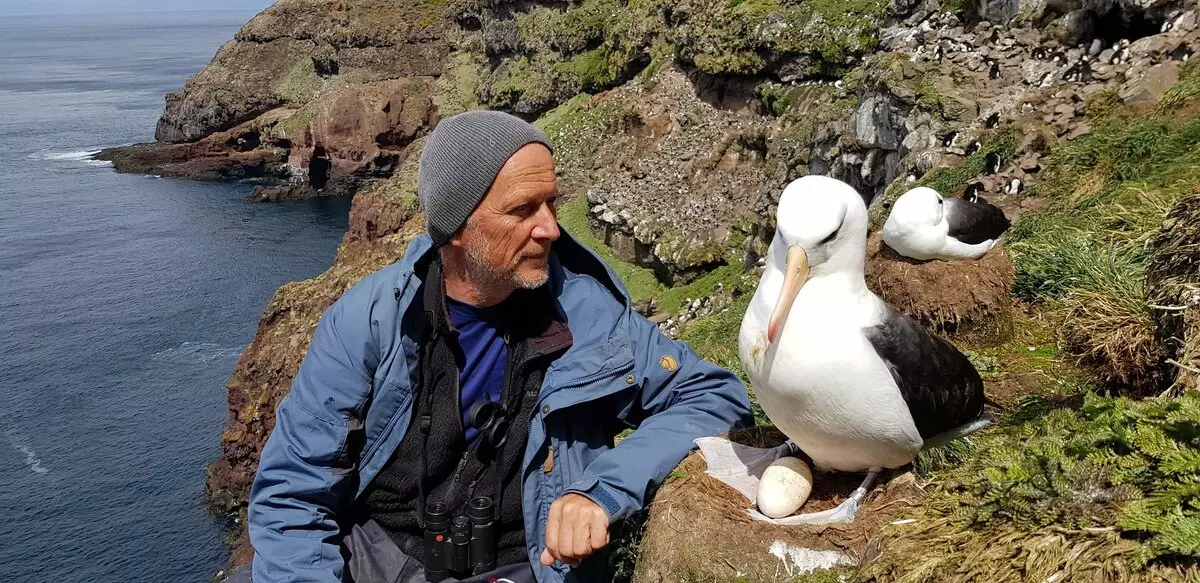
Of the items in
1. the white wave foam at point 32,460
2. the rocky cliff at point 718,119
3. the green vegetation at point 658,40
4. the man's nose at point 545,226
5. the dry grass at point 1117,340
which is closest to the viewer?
the man's nose at point 545,226

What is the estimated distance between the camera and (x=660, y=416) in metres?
3.72

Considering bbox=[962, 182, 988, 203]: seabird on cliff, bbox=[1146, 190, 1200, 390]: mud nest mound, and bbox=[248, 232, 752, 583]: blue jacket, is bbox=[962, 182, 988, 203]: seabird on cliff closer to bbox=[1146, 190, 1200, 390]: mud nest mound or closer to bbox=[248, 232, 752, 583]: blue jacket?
bbox=[1146, 190, 1200, 390]: mud nest mound

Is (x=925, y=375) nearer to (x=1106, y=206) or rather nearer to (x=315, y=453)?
(x=315, y=453)

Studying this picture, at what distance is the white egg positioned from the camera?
11.8 ft

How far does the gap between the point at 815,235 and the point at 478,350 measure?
1.50 meters

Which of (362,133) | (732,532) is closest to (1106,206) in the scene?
(732,532)

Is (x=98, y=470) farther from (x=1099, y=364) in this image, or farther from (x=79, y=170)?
(x=79, y=170)

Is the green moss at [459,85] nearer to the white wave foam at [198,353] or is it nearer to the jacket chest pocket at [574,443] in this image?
the white wave foam at [198,353]

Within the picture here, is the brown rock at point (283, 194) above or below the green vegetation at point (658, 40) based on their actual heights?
below

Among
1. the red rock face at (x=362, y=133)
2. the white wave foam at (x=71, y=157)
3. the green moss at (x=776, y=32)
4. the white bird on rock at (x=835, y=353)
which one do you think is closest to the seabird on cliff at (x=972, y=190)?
the white bird on rock at (x=835, y=353)

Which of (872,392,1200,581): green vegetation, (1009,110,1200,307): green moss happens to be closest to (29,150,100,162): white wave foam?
(1009,110,1200,307): green moss

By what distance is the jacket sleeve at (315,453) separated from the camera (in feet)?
Result: 11.4

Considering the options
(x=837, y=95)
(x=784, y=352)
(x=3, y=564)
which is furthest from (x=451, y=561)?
(x=3, y=564)

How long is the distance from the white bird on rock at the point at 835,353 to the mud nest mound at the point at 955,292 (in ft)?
9.75
